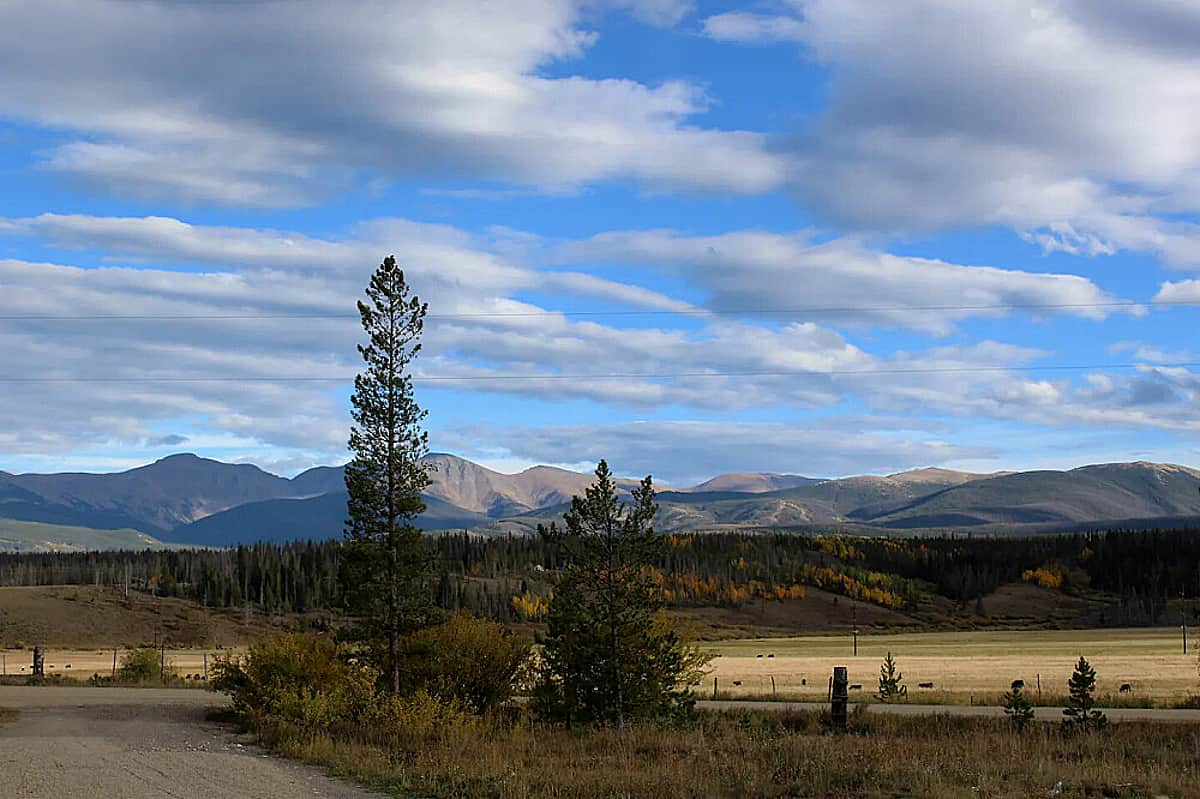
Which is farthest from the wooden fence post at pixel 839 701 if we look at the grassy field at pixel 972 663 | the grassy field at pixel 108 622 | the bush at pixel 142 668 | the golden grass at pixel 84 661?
the grassy field at pixel 108 622

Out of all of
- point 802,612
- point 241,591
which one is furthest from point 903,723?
point 802,612

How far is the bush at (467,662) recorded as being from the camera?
30.2 m

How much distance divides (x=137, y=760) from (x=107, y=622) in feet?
364

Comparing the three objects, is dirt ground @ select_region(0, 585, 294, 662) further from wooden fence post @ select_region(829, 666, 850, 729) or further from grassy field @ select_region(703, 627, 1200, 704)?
wooden fence post @ select_region(829, 666, 850, 729)

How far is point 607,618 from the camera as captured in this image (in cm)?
2866

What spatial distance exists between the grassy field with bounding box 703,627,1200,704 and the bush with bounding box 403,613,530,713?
581 centimetres

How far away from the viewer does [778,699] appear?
1859 inches

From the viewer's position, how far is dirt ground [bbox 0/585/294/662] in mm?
116250

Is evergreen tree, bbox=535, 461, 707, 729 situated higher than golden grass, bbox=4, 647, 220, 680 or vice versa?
evergreen tree, bbox=535, 461, 707, 729

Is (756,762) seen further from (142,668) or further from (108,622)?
(108,622)

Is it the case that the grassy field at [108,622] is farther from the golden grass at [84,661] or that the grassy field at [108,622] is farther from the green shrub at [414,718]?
the green shrub at [414,718]

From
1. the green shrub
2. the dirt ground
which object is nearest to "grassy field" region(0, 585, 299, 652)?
the dirt ground

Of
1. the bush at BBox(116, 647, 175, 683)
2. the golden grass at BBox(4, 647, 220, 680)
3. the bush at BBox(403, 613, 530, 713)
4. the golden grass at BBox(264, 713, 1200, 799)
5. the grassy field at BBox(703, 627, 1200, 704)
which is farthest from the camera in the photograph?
the golden grass at BBox(4, 647, 220, 680)

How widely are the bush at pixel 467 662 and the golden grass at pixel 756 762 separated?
10.6 ft
